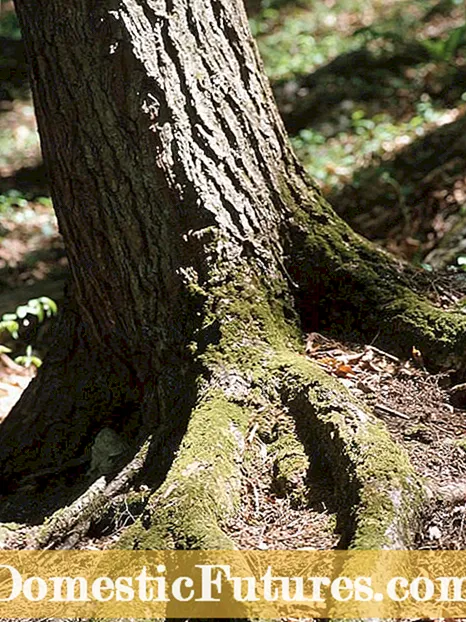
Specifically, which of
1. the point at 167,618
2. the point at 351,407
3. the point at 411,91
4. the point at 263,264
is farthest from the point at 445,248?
the point at 411,91

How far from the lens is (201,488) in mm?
2760

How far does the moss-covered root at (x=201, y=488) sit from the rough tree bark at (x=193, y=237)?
0.01 meters

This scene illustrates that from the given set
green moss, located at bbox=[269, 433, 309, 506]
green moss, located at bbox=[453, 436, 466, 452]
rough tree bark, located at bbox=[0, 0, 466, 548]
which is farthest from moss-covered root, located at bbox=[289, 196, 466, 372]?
green moss, located at bbox=[269, 433, 309, 506]

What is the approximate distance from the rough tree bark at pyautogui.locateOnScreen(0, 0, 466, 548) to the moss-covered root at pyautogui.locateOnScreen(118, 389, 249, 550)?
0.04 feet

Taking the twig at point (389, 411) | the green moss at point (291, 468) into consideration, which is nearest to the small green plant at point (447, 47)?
the twig at point (389, 411)

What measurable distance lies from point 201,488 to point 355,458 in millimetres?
494

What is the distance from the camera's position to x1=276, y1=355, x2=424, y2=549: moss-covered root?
8.25 ft

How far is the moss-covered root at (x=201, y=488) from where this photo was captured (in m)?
2.62

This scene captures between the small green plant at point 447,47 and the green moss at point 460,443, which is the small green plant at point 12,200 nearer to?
the small green plant at point 447,47

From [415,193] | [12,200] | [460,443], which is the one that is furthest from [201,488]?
[12,200]

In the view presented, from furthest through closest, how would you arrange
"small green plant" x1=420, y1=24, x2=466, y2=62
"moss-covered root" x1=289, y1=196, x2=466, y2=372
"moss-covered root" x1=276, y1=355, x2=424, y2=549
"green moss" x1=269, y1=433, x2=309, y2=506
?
"small green plant" x1=420, y1=24, x2=466, y2=62 → "moss-covered root" x1=289, y1=196, x2=466, y2=372 → "green moss" x1=269, y1=433, x2=309, y2=506 → "moss-covered root" x1=276, y1=355, x2=424, y2=549

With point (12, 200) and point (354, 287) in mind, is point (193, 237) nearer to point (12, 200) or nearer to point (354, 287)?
point (354, 287)

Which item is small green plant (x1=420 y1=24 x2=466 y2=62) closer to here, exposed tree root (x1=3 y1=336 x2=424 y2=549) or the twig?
exposed tree root (x1=3 y1=336 x2=424 y2=549)

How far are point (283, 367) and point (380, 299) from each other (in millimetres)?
604
